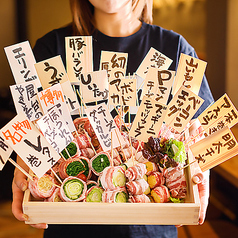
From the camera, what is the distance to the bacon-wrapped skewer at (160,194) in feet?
3.76

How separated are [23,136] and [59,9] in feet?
14.0

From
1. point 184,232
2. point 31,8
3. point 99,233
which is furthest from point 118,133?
point 31,8

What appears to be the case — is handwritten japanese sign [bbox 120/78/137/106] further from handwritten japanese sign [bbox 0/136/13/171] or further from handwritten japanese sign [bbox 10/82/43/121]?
handwritten japanese sign [bbox 0/136/13/171]

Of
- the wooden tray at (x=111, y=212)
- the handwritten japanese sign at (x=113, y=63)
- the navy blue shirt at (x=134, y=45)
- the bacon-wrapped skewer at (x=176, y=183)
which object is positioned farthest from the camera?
the navy blue shirt at (x=134, y=45)

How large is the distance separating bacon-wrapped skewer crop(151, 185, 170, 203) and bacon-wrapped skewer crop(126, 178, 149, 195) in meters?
0.04

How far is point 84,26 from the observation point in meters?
1.83

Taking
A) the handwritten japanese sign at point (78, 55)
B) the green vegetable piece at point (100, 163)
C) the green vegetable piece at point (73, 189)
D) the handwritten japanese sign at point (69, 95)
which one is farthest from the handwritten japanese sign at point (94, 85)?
the green vegetable piece at point (73, 189)

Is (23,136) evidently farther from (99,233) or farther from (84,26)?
(84,26)

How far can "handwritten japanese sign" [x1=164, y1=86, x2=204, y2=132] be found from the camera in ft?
4.04

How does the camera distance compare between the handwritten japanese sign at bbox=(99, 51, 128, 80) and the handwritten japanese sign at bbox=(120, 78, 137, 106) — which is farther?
the handwritten japanese sign at bbox=(99, 51, 128, 80)

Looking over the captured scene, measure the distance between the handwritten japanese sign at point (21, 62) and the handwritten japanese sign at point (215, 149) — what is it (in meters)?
0.66

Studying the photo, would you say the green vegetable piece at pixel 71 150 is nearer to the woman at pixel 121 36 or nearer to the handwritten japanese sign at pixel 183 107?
the handwritten japanese sign at pixel 183 107

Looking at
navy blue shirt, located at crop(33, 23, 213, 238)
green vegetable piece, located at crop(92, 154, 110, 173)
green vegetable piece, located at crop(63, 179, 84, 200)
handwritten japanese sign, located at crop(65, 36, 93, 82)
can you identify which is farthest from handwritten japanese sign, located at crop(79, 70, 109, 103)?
navy blue shirt, located at crop(33, 23, 213, 238)

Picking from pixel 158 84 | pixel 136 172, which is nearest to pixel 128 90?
pixel 158 84
